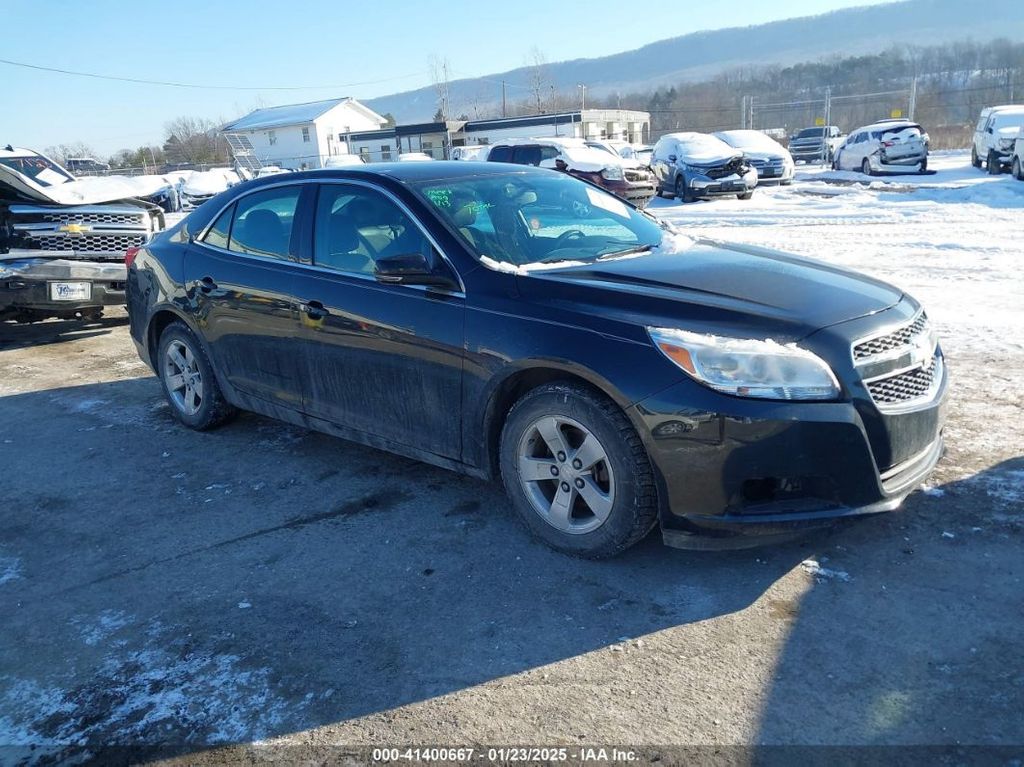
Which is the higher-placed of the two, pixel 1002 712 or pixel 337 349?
pixel 337 349

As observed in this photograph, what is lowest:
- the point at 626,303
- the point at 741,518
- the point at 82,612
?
the point at 82,612

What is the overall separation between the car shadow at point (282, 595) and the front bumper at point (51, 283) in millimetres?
3467

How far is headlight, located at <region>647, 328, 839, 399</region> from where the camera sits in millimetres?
3037

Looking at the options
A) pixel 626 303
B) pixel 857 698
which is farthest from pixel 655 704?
pixel 626 303

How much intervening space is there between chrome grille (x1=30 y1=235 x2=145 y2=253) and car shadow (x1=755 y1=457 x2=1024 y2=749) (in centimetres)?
783

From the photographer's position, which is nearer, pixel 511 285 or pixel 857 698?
pixel 857 698

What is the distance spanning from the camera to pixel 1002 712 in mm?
2443

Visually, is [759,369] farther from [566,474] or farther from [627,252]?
[627,252]

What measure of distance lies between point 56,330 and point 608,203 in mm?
7330

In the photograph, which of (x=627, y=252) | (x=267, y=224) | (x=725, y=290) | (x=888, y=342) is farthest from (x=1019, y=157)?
(x=267, y=224)

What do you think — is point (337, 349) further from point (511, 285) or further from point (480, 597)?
point (480, 597)

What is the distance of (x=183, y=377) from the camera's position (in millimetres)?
5547

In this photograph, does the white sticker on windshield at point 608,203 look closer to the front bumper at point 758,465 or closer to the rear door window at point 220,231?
the front bumper at point 758,465

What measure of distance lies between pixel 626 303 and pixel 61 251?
7.13 metres
